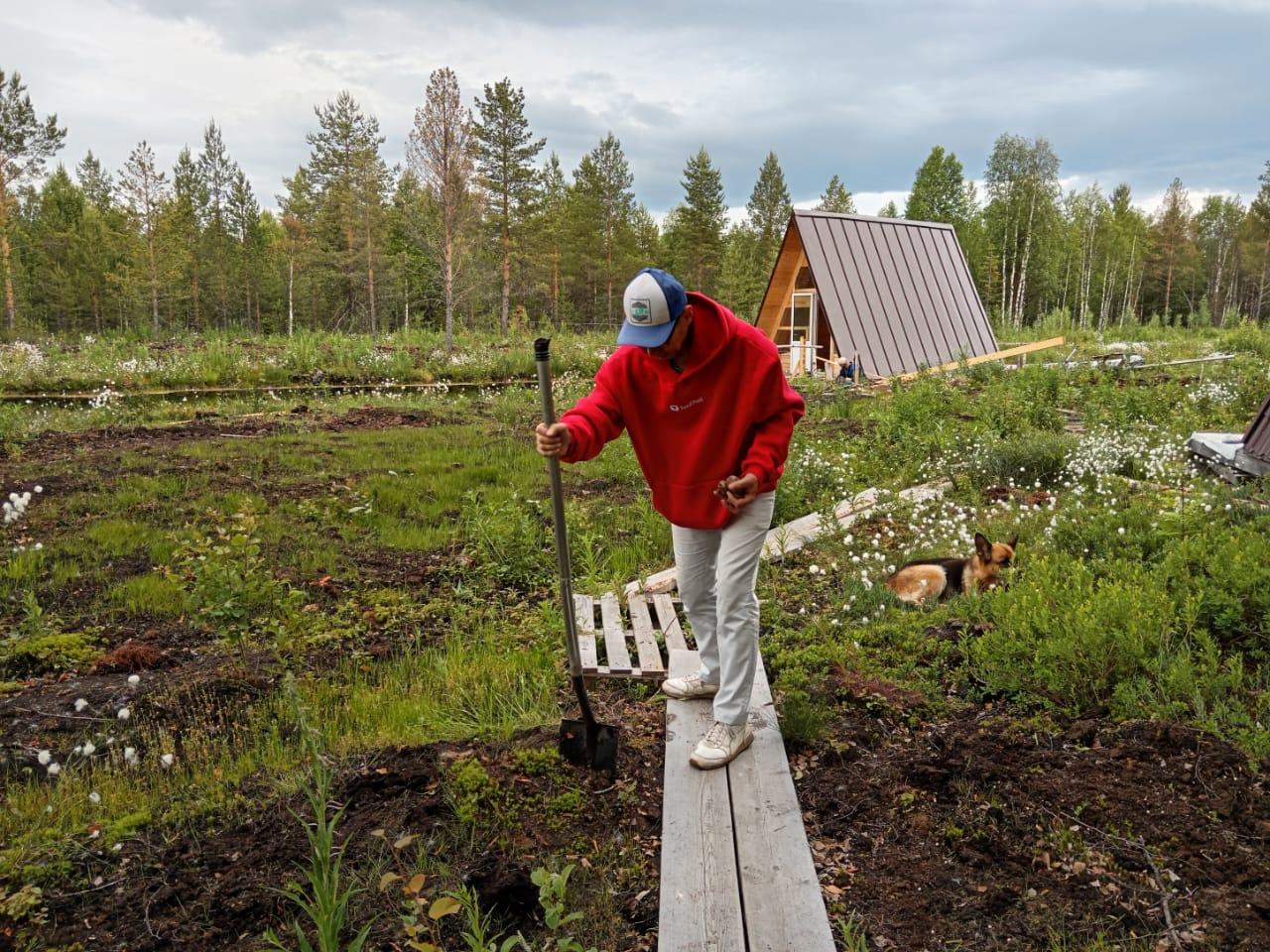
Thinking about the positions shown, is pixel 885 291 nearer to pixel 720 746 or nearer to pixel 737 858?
pixel 720 746

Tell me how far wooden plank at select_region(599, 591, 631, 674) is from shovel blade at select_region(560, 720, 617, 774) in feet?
2.84

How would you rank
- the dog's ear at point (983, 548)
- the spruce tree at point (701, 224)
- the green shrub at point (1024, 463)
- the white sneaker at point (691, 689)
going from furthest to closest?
the spruce tree at point (701, 224)
the green shrub at point (1024, 463)
the dog's ear at point (983, 548)
the white sneaker at point (691, 689)

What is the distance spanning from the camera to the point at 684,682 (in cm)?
416

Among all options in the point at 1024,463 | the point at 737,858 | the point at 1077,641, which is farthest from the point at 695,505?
the point at 1024,463

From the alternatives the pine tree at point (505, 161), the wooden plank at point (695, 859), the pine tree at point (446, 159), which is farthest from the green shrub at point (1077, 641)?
the pine tree at point (505, 161)

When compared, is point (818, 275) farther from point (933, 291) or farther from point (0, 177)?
point (0, 177)

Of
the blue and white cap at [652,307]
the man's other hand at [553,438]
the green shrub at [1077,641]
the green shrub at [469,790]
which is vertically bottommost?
the green shrub at [469,790]

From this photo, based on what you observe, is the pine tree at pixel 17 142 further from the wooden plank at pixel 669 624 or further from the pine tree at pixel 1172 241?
the pine tree at pixel 1172 241

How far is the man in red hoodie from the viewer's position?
334cm

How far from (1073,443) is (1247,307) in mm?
73673

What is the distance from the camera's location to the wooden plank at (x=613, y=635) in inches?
177

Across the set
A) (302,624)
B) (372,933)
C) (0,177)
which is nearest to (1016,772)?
(372,933)

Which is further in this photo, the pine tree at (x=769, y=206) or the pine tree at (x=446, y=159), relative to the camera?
the pine tree at (x=769, y=206)

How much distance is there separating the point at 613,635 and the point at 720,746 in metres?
1.50
